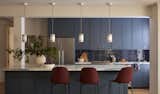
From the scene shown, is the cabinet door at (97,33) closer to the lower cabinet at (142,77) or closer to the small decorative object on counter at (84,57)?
the small decorative object on counter at (84,57)

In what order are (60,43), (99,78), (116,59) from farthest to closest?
(116,59)
(60,43)
(99,78)

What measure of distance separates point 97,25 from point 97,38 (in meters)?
0.44

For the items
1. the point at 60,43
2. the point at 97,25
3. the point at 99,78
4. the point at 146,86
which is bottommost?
the point at 146,86

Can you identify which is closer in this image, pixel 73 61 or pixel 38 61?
pixel 38 61

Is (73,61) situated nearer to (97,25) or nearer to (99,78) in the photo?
(97,25)

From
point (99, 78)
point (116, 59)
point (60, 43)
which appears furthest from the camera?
point (116, 59)

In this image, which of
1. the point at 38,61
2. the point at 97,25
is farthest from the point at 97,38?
the point at 38,61

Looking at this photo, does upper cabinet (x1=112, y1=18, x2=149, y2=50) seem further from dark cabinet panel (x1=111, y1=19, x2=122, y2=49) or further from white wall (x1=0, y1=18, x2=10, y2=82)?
white wall (x1=0, y1=18, x2=10, y2=82)

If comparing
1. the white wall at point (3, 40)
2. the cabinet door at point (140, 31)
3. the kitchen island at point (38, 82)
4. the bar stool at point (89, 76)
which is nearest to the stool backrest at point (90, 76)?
the bar stool at point (89, 76)

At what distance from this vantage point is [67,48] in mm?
9258

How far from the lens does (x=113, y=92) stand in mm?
6125

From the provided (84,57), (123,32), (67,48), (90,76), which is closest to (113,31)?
(123,32)

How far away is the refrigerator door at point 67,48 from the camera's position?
30.3ft

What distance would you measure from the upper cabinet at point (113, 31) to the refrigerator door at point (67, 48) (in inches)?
15.1
